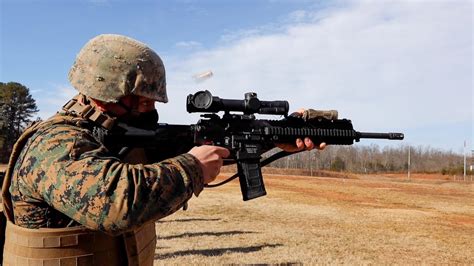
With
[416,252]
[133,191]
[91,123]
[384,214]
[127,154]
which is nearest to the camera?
[133,191]

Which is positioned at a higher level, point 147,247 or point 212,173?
point 212,173

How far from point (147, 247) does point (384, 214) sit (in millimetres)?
17087

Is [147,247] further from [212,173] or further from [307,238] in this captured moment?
[307,238]

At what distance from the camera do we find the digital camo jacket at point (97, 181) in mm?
1769

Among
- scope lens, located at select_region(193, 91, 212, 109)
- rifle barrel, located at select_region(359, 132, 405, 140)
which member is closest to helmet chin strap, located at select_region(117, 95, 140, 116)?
scope lens, located at select_region(193, 91, 212, 109)

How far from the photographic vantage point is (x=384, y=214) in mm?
18516

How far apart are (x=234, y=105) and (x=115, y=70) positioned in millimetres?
978

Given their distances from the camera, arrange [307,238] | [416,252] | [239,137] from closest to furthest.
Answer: [239,137] → [416,252] → [307,238]

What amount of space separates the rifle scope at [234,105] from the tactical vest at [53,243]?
94cm

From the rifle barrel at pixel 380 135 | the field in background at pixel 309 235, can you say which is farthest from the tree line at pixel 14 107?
the rifle barrel at pixel 380 135

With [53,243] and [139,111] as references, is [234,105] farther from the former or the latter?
[53,243]

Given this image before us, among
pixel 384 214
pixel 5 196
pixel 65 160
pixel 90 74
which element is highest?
pixel 90 74

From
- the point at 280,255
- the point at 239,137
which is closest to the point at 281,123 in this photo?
the point at 239,137

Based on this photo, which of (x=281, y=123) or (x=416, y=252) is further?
(x=416, y=252)
